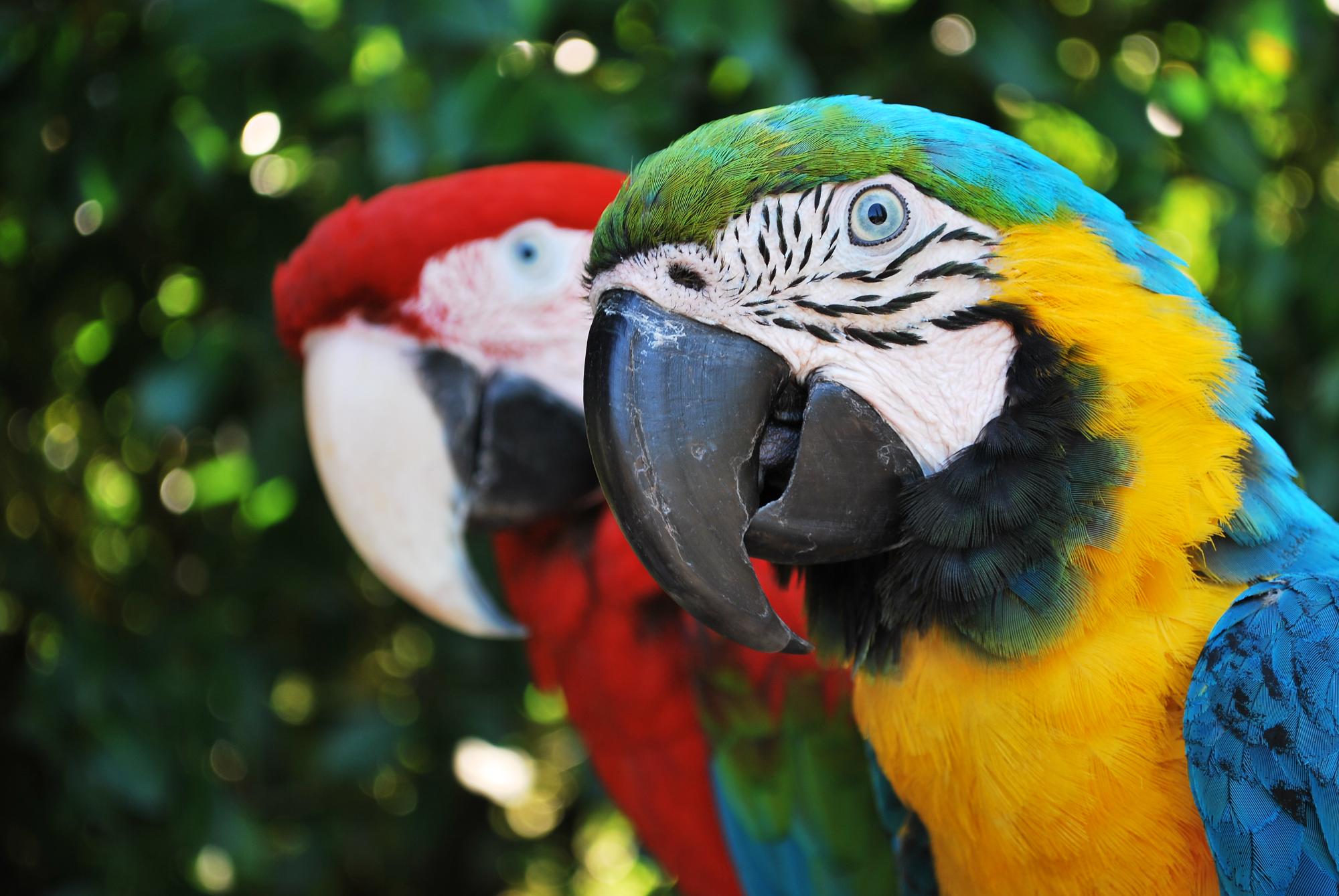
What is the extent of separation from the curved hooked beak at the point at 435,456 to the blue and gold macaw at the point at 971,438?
0.52 meters

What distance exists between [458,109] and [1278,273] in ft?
4.12

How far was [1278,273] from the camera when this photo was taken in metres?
1.61

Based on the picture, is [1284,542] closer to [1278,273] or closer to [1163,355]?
[1163,355]

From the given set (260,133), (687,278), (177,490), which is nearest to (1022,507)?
(687,278)

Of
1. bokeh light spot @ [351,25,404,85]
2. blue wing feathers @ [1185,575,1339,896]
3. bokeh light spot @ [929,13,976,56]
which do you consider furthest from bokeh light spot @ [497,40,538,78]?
blue wing feathers @ [1185,575,1339,896]

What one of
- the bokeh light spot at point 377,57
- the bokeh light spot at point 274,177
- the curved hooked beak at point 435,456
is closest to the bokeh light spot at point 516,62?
the bokeh light spot at point 377,57

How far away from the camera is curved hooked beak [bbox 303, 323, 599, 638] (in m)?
1.25

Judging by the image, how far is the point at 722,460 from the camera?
72 centimetres

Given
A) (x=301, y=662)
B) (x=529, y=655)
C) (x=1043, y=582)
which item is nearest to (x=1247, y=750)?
(x=1043, y=582)

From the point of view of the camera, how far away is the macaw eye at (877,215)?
Answer: 2.39ft

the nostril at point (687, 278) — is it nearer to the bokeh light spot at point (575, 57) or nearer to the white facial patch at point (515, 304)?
the white facial patch at point (515, 304)

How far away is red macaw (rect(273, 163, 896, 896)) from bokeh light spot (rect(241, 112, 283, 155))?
371 mm

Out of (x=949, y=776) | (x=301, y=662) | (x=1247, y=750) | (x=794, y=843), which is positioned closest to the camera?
(x=1247, y=750)

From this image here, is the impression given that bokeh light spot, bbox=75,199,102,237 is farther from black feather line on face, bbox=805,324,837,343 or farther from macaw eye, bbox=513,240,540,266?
black feather line on face, bbox=805,324,837,343
